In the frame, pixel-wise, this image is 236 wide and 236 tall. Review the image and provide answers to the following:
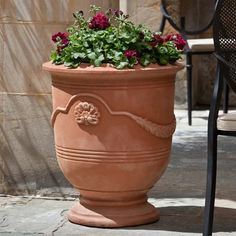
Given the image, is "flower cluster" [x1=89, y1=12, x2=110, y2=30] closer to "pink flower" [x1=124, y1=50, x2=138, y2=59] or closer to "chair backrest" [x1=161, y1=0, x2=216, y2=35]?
"pink flower" [x1=124, y1=50, x2=138, y2=59]

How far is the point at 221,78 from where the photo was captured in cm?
436

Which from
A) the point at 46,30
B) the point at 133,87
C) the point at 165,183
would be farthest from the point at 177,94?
the point at 133,87

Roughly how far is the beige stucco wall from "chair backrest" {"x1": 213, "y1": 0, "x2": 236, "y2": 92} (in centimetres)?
120

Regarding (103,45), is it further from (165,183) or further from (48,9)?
(165,183)

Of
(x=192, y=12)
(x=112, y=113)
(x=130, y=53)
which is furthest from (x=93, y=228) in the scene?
(x=192, y=12)

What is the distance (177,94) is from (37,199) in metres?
3.44

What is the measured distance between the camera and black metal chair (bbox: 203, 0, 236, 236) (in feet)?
14.1

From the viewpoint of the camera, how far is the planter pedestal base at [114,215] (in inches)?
191

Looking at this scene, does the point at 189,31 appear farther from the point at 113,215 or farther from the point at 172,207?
the point at 113,215

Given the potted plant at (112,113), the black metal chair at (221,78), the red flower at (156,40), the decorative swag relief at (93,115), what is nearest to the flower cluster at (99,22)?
the potted plant at (112,113)

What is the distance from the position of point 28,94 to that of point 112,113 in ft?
3.01

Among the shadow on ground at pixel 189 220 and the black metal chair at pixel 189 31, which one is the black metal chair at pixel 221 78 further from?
the black metal chair at pixel 189 31

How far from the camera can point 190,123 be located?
25.8 feet

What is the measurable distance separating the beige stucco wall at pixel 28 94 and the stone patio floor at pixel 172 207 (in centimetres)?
14
